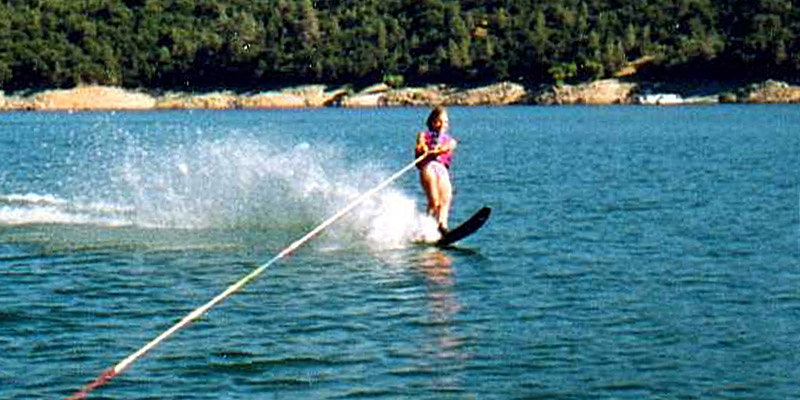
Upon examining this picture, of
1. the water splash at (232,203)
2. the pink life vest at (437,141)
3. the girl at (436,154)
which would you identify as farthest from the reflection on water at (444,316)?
the water splash at (232,203)

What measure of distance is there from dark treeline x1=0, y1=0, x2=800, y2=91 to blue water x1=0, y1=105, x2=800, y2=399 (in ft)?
326

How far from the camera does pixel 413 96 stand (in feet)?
474

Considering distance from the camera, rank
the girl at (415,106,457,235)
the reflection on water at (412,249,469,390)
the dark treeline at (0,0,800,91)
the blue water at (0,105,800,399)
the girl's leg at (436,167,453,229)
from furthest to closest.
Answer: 1. the dark treeline at (0,0,800,91)
2. the girl's leg at (436,167,453,229)
3. the girl at (415,106,457,235)
4. the reflection on water at (412,249,469,390)
5. the blue water at (0,105,800,399)

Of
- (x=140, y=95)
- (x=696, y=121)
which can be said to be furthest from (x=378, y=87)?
(x=696, y=121)

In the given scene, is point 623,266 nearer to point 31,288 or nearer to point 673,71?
point 31,288

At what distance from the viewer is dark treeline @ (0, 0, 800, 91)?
140500mm

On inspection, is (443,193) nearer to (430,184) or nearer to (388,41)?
(430,184)

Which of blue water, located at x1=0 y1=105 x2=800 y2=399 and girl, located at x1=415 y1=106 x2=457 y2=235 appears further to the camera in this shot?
girl, located at x1=415 y1=106 x2=457 y2=235

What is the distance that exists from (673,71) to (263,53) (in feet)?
135

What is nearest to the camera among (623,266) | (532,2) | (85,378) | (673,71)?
(85,378)

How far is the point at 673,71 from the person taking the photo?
135000 mm

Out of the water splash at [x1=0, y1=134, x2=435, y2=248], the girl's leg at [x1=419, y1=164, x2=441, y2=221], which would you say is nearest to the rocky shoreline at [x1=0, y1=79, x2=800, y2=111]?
the water splash at [x1=0, y1=134, x2=435, y2=248]

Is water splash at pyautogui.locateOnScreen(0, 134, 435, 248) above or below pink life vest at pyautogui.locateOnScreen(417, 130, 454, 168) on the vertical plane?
below

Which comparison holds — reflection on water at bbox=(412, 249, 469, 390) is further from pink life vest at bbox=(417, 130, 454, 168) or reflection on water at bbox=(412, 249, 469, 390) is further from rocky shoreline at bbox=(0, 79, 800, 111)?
rocky shoreline at bbox=(0, 79, 800, 111)
